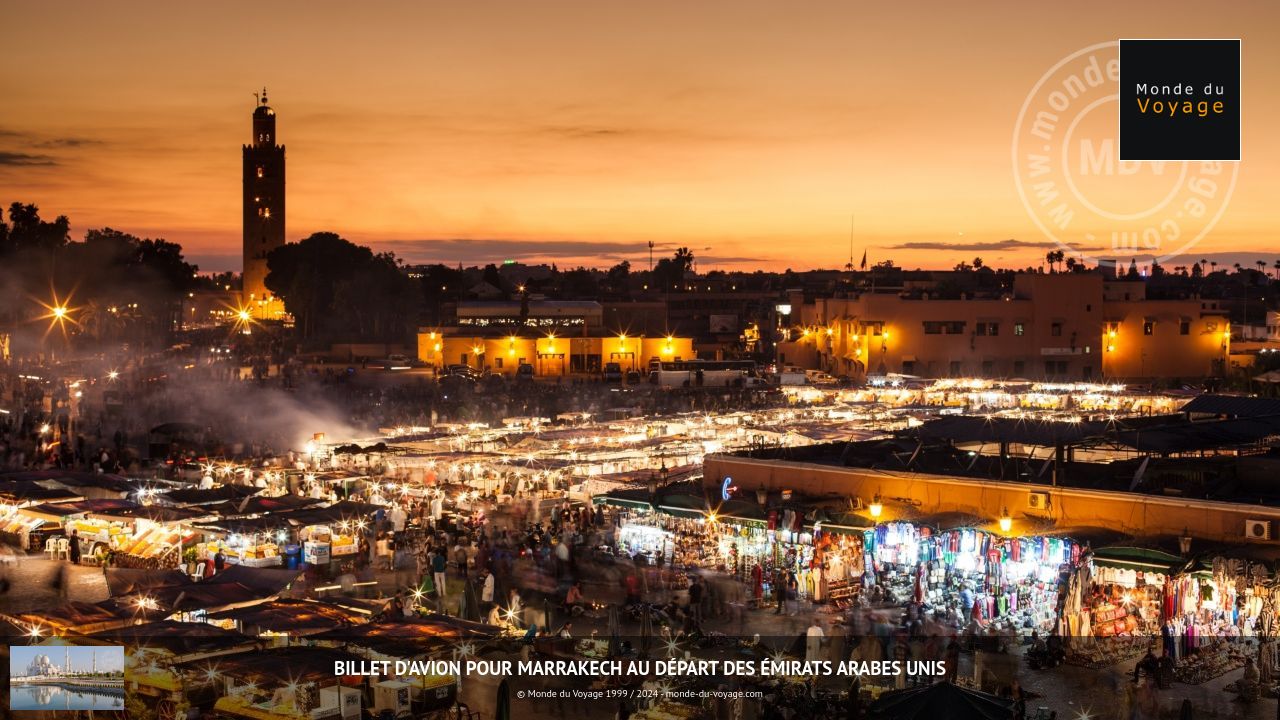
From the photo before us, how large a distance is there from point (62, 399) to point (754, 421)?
96.8ft

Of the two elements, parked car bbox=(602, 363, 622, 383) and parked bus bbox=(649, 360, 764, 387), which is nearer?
parked bus bbox=(649, 360, 764, 387)

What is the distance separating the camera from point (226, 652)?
445 inches

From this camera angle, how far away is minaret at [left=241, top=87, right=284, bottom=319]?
344 feet

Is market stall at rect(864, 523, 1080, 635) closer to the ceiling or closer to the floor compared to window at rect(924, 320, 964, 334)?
closer to the floor

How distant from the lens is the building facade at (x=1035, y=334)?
177 ft

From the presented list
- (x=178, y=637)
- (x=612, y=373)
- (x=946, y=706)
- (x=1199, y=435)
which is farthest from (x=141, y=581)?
(x=612, y=373)

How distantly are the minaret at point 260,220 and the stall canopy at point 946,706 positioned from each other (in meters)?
100

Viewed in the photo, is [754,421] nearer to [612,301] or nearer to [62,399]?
[62,399]

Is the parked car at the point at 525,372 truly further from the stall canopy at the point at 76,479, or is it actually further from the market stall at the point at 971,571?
the market stall at the point at 971,571

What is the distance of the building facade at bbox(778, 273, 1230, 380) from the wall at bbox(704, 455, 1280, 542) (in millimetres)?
35703

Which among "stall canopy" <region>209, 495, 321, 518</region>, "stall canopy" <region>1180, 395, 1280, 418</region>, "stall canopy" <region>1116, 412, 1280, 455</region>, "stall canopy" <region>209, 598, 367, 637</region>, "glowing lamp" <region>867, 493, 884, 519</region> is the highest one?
"stall canopy" <region>1180, 395, 1280, 418</region>

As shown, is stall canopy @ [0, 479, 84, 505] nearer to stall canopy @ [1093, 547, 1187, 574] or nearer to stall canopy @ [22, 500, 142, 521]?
stall canopy @ [22, 500, 142, 521]

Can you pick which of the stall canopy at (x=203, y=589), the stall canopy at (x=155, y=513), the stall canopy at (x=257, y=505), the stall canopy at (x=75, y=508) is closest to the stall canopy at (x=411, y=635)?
the stall canopy at (x=203, y=589)

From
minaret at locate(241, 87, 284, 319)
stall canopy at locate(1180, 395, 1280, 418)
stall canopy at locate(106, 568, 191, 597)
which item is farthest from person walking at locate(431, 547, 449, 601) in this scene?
minaret at locate(241, 87, 284, 319)
